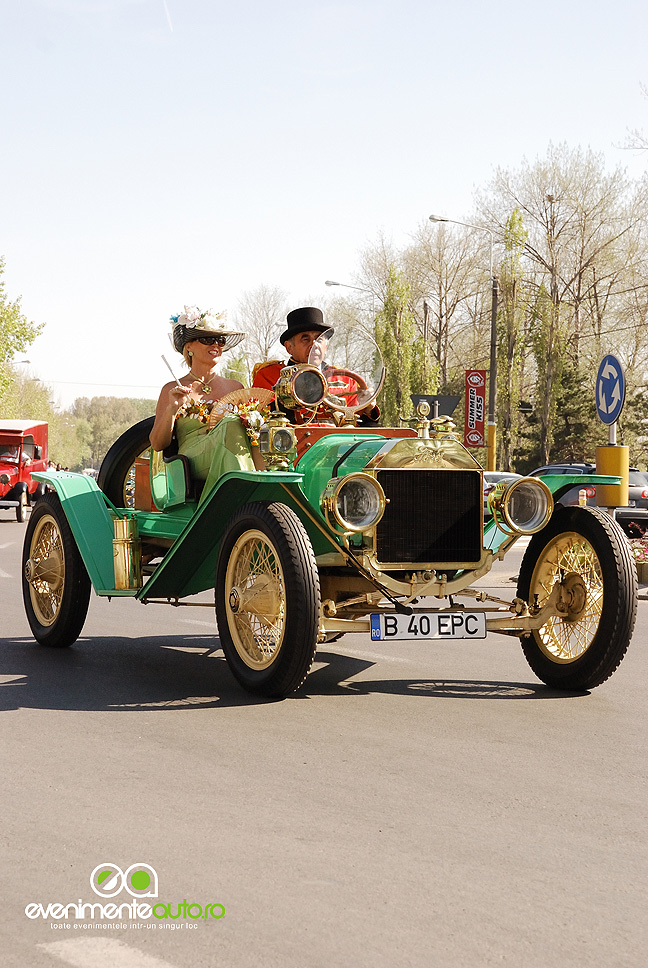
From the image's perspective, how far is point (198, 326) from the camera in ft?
25.4

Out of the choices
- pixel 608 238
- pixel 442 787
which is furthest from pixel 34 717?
pixel 608 238

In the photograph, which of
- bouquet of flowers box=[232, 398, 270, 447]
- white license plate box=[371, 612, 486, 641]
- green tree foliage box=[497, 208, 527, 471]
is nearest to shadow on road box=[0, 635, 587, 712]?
white license plate box=[371, 612, 486, 641]

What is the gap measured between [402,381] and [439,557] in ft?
168

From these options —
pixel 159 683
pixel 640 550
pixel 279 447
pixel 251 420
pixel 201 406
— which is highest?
pixel 201 406

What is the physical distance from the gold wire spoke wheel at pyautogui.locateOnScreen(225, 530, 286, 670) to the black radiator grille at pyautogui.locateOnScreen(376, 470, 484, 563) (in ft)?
2.04

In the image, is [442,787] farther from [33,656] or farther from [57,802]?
[33,656]

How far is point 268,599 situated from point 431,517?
3.42 ft

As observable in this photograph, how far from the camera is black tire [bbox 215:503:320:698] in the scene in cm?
573

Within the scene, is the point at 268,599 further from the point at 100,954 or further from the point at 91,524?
the point at 100,954

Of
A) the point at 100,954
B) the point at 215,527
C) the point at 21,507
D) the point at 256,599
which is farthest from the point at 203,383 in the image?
the point at 21,507

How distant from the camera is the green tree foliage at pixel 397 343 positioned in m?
54.5

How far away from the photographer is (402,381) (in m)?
57.2

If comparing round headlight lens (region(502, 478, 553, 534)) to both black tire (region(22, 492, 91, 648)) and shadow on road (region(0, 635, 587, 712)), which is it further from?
black tire (region(22, 492, 91, 648))

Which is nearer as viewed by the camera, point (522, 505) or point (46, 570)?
point (522, 505)
